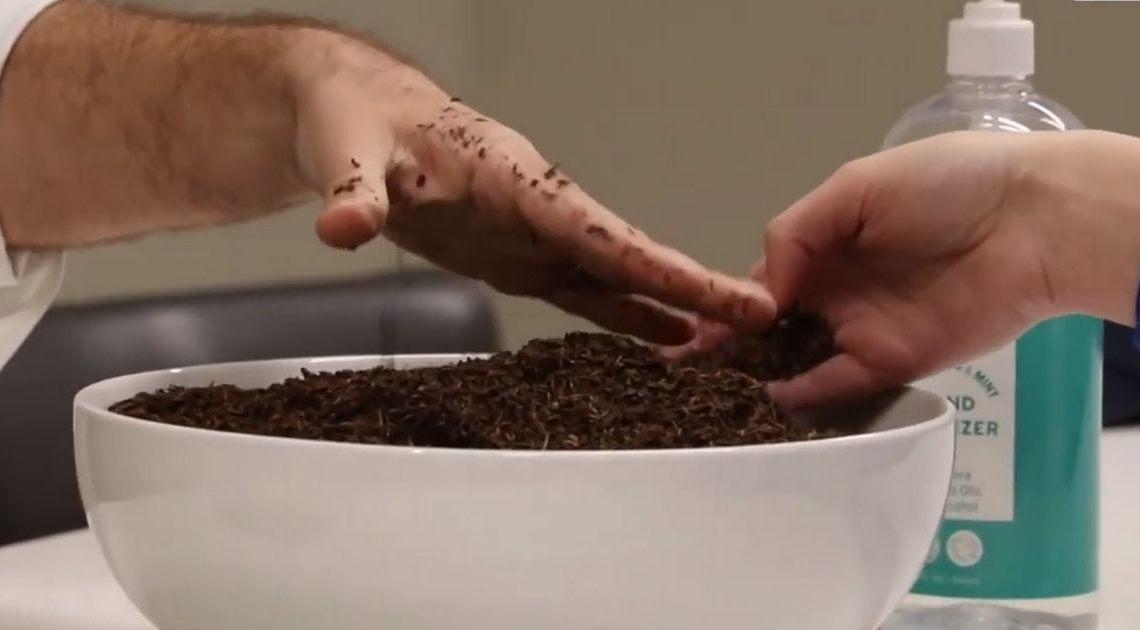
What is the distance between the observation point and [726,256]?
1.65m

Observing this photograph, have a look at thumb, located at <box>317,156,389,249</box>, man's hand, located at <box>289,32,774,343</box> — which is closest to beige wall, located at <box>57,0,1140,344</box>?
man's hand, located at <box>289,32,774,343</box>

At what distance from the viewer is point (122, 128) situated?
2.56 feet

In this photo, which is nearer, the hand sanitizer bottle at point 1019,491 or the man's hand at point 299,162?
the man's hand at point 299,162

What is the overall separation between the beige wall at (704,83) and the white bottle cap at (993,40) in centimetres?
88

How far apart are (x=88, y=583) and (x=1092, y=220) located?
1.66 ft

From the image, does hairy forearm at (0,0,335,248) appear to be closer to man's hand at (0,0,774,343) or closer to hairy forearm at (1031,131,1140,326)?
man's hand at (0,0,774,343)

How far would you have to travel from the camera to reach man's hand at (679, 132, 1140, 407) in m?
0.67

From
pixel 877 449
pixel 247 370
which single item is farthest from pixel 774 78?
pixel 877 449

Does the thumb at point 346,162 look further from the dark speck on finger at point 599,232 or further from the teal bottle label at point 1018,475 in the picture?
the teal bottle label at point 1018,475

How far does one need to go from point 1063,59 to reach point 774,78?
318mm

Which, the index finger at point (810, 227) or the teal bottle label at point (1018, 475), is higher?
the index finger at point (810, 227)

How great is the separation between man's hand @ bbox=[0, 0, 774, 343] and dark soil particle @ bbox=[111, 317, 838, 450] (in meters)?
0.04

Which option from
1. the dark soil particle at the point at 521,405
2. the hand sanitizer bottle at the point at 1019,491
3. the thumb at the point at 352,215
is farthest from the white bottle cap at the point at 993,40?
the thumb at the point at 352,215

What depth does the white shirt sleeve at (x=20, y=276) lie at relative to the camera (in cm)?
80
